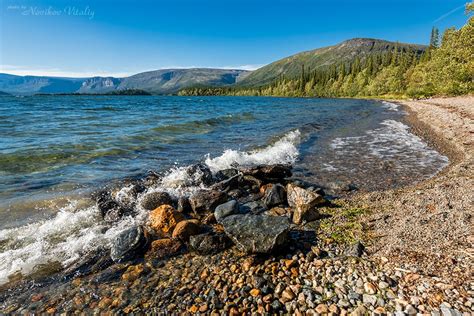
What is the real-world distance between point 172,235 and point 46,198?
630 cm

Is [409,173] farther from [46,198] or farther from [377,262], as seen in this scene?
[46,198]

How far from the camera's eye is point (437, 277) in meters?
4.72

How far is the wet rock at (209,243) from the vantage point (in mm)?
6617

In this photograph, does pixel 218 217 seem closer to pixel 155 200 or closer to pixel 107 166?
pixel 155 200

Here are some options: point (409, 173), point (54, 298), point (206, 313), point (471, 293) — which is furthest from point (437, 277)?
point (409, 173)

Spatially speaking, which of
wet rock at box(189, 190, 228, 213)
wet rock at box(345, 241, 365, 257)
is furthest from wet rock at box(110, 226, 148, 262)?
wet rock at box(345, 241, 365, 257)

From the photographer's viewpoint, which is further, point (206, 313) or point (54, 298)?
point (54, 298)

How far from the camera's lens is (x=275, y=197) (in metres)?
9.72

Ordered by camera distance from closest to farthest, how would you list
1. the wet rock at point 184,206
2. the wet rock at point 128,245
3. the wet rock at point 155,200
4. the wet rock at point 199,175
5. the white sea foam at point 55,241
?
the white sea foam at point 55,241 < the wet rock at point 128,245 < the wet rock at point 184,206 < the wet rock at point 155,200 < the wet rock at point 199,175

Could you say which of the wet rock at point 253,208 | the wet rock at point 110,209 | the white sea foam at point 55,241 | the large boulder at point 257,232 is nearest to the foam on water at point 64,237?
the white sea foam at point 55,241

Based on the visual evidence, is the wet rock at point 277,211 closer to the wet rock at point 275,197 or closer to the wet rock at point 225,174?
the wet rock at point 275,197

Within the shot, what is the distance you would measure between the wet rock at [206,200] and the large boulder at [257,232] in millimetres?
2036

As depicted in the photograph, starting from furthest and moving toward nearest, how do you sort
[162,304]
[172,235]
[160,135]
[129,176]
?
[160,135]
[129,176]
[172,235]
[162,304]

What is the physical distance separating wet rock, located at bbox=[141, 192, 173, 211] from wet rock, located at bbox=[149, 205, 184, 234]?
1157mm
